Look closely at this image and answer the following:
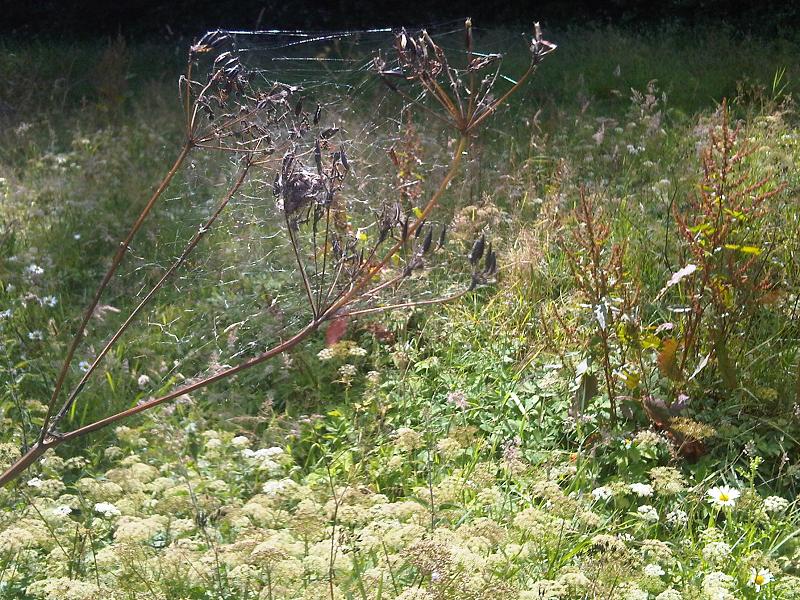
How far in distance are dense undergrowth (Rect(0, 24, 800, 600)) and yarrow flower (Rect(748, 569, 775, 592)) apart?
0.02 m

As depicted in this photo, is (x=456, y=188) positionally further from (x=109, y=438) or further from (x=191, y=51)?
(x=191, y=51)

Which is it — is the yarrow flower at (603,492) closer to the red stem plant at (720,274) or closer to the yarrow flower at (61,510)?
the red stem plant at (720,274)

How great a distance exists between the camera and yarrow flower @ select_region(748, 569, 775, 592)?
6.83 ft

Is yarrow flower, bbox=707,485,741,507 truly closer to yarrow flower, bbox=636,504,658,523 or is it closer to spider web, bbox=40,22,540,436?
yarrow flower, bbox=636,504,658,523

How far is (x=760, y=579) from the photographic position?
83.4 inches

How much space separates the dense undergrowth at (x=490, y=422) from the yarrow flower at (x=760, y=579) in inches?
0.6

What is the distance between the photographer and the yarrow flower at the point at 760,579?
2081 mm

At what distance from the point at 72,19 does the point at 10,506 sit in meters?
15.1

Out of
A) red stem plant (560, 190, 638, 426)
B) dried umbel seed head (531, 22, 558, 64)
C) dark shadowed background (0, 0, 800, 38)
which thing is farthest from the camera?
dark shadowed background (0, 0, 800, 38)

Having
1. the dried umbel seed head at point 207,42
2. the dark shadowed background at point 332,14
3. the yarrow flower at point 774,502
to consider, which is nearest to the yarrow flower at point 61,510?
the dried umbel seed head at point 207,42

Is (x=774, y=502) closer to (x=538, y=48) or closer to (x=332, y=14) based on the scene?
(x=538, y=48)

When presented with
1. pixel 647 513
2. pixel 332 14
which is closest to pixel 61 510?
pixel 647 513

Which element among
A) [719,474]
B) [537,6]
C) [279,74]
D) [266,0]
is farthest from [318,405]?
[266,0]

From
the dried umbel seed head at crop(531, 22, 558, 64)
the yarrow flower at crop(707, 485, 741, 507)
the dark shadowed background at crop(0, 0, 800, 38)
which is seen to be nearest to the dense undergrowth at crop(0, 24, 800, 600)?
the yarrow flower at crop(707, 485, 741, 507)
